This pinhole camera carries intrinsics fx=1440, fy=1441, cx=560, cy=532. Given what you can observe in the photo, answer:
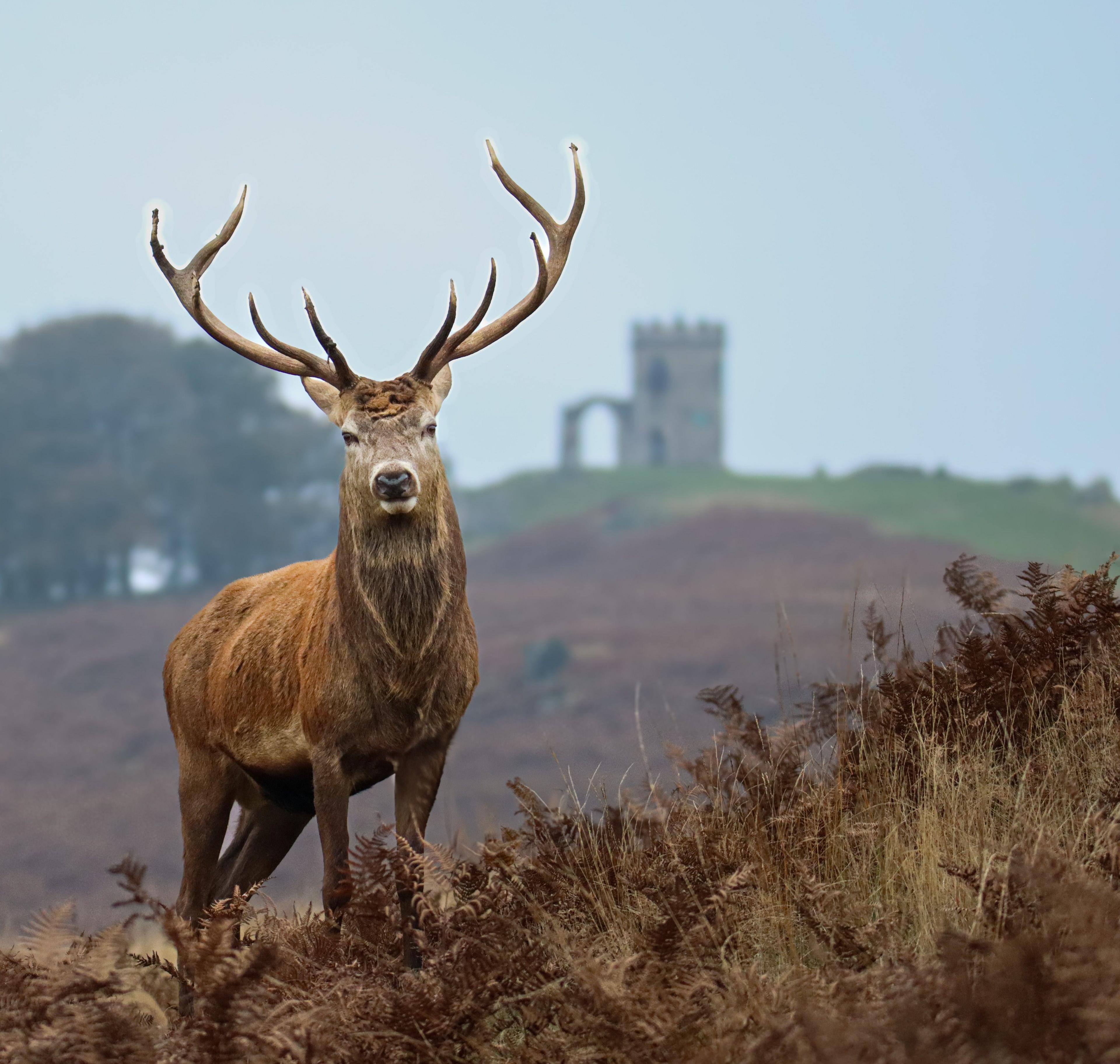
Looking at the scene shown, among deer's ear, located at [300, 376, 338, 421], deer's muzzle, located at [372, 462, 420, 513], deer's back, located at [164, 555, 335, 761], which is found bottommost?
deer's back, located at [164, 555, 335, 761]

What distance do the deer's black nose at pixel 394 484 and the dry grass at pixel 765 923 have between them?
4.11ft

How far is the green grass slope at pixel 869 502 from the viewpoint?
6353 centimetres

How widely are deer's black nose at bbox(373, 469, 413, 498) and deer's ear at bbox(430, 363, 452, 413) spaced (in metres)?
0.53

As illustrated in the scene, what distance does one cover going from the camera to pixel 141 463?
68.9 m

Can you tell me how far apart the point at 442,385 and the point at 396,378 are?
23cm

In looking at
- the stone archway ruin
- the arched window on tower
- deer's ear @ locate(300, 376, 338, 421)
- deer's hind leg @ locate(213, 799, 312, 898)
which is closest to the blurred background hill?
the stone archway ruin

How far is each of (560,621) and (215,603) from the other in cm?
5674

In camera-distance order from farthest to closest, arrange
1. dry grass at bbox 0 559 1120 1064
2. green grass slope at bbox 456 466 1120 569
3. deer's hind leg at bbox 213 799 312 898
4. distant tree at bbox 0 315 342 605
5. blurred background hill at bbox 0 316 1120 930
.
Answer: distant tree at bbox 0 315 342 605 → green grass slope at bbox 456 466 1120 569 → blurred background hill at bbox 0 316 1120 930 → deer's hind leg at bbox 213 799 312 898 → dry grass at bbox 0 559 1120 1064

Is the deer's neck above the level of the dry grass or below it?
above

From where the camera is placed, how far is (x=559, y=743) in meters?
49.9

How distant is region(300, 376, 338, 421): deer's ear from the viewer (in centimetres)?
567

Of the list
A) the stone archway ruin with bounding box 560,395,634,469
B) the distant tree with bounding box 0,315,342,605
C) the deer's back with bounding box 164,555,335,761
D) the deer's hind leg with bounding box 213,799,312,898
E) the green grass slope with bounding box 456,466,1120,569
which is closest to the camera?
the deer's back with bounding box 164,555,335,761

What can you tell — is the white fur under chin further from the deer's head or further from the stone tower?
the stone tower

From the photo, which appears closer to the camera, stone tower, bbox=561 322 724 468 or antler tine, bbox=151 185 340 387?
antler tine, bbox=151 185 340 387
